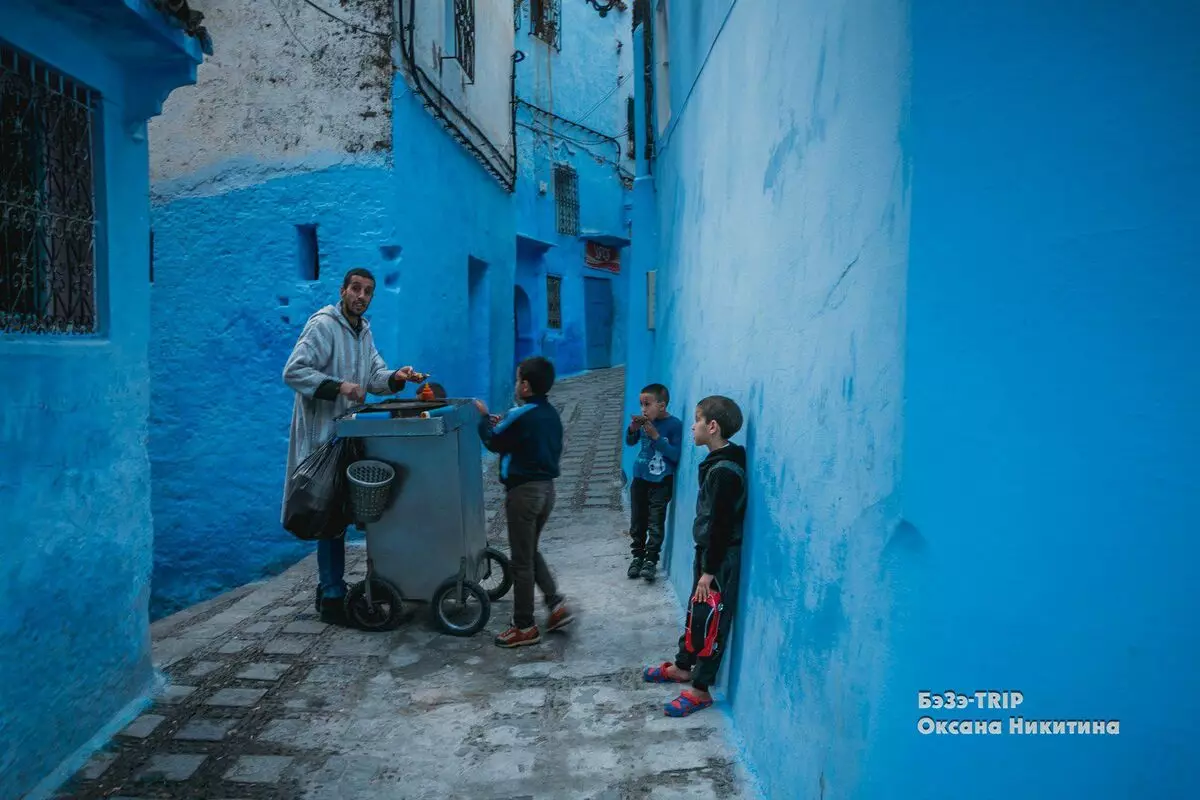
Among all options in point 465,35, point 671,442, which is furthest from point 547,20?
point 671,442

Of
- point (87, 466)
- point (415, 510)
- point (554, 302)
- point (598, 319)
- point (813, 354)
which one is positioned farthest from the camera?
point (598, 319)

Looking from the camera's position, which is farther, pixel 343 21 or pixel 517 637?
pixel 343 21

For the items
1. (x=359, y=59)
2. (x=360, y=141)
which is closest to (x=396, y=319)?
(x=360, y=141)

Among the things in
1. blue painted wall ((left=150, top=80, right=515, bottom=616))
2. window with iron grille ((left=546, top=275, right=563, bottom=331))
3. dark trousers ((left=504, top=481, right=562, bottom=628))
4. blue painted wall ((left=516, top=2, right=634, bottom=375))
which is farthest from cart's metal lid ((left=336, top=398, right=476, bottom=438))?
window with iron grille ((left=546, top=275, right=563, bottom=331))

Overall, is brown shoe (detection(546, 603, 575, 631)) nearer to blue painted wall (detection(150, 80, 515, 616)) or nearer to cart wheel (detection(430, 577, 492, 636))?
cart wheel (detection(430, 577, 492, 636))

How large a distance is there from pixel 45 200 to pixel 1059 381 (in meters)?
3.72

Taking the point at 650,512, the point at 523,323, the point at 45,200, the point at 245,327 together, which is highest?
the point at 523,323

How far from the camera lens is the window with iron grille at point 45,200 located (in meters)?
3.45

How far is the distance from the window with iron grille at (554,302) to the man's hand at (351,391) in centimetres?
1509

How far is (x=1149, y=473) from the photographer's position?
6.56 feet

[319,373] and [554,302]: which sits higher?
[554,302]

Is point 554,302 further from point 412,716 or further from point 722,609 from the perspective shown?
point 722,609

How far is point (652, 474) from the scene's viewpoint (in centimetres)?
595

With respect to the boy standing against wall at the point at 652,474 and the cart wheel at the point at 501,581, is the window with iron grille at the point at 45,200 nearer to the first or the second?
the cart wheel at the point at 501,581
